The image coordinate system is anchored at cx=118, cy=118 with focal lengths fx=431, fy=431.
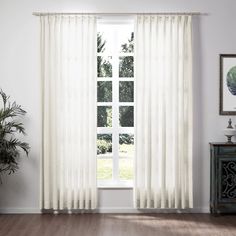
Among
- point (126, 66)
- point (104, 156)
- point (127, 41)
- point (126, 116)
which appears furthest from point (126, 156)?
point (127, 41)

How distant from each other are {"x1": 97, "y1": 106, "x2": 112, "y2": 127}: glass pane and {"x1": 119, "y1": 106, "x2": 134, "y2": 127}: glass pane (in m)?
0.15

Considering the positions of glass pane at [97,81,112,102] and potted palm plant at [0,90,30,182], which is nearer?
potted palm plant at [0,90,30,182]

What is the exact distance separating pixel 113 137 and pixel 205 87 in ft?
4.48

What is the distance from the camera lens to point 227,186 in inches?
212

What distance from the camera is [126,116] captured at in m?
5.74

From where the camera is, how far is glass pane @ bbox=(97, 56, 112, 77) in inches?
224

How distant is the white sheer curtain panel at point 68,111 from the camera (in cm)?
542

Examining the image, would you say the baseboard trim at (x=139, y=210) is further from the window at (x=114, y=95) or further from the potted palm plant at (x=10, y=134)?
the potted palm plant at (x=10, y=134)

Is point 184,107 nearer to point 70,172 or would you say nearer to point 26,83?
point 70,172

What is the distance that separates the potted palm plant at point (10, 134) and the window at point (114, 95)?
102 cm

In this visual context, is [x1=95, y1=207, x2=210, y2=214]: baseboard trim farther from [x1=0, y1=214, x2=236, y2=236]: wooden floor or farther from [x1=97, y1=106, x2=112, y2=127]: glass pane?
[x1=97, y1=106, x2=112, y2=127]: glass pane

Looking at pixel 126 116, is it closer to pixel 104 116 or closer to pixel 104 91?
pixel 104 116

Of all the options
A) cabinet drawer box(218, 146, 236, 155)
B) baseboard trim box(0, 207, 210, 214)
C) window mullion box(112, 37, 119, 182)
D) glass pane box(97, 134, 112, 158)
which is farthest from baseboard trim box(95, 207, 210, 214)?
cabinet drawer box(218, 146, 236, 155)

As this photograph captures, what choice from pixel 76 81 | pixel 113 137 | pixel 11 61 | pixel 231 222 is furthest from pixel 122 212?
pixel 11 61
